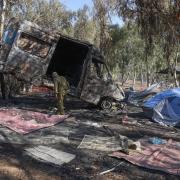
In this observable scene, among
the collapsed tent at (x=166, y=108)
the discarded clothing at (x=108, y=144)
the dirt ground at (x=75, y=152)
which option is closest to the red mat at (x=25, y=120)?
the dirt ground at (x=75, y=152)

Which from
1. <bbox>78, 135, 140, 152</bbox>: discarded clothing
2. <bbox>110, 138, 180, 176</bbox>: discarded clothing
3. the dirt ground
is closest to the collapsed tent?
the dirt ground

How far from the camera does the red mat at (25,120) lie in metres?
12.4

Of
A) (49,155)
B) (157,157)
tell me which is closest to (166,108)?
(157,157)

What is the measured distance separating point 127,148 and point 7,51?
27.1ft

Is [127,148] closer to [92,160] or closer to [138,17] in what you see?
[92,160]

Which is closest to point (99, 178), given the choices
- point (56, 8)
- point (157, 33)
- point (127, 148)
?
point (127, 148)

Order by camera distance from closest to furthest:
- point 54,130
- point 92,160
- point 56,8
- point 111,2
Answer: point 92,160
point 54,130
point 111,2
point 56,8

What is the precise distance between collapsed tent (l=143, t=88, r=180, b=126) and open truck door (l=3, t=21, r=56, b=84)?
456cm

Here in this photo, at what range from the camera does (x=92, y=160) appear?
956cm

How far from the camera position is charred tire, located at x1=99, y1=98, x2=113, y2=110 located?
63.2 ft

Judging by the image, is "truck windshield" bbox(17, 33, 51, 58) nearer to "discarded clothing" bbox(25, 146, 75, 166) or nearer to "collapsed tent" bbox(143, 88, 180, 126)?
"collapsed tent" bbox(143, 88, 180, 126)

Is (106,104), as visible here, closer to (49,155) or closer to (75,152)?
(75,152)

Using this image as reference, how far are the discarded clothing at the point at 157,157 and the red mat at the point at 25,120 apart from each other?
3.19 metres

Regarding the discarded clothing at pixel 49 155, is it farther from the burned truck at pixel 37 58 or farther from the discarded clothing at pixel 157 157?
the burned truck at pixel 37 58
